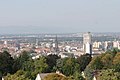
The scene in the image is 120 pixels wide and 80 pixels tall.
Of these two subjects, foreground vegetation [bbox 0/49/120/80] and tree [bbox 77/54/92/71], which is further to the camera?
tree [bbox 77/54/92/71]

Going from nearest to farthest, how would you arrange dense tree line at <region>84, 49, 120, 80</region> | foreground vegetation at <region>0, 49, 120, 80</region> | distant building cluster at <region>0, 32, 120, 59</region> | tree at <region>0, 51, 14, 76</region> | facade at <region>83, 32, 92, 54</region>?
dense tree line at <region>84, 49, 120, 80</region> < foreground vegetation at <region>0, 49, 120, 80</region> < tree at <region>0, 51, 14, 76</region> < distant building cluster at <region>0, 32, 120, 59</region> < facade at <region>83, 32, 92, 54</region>

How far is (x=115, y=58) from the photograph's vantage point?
152 ft

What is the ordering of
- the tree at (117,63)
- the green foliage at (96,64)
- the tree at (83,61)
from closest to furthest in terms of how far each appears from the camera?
1. the tree at (117,63)
2. the green foliage at (96,64)
3. the tree at (83,61)

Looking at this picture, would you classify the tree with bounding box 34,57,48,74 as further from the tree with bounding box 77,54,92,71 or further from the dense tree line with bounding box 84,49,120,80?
the tree with bounding box 77,54,92,71

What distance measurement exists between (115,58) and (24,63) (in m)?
9.98

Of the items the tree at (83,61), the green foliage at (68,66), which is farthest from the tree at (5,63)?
the tree at (83,61)

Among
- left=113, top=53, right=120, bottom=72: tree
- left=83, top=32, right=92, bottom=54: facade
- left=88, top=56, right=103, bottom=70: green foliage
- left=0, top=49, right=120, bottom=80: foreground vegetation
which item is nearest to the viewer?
left=113, top=53, right=120, bottom=72: tree

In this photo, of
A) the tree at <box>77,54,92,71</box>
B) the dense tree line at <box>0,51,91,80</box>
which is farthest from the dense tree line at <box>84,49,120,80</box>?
the dense tree line at <box>0,51,91,80</box>

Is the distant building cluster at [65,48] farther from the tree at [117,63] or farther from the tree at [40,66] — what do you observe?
the tree at [40,66]

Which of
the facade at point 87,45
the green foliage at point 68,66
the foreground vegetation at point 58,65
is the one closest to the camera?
the foreground vegetation at point 58,65

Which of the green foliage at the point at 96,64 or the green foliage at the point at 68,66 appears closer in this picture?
the green foliage at the point at 68,66

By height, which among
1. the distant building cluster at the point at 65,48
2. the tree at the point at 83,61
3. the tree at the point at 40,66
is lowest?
the distant building cluster at the point at 65,48

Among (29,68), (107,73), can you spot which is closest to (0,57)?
(29,68)

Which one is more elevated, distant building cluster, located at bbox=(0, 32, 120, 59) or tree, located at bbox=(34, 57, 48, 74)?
tree, located at bbox=(34, 57, 48, 74)
